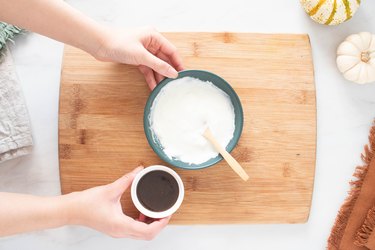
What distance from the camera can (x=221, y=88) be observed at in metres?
1.04

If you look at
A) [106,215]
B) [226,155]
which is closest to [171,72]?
[226,155]

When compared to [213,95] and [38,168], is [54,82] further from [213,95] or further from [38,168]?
[213,95]

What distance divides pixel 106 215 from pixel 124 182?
0.28 feet

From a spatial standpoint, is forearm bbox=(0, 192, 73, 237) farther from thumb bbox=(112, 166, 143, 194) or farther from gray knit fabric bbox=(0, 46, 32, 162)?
gray knit fabric bbox=(0, 46, 32, 162)

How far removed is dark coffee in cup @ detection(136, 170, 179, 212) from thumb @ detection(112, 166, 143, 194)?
0.02 m

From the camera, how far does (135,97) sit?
109 centimetres

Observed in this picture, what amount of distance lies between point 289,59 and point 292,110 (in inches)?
5.2

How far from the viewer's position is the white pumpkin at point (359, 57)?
116cm

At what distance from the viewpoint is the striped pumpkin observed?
1.12m

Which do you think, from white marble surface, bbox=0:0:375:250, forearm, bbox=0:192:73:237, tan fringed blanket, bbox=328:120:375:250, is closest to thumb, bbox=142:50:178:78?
white marble surface, bbox=0:0:375:250

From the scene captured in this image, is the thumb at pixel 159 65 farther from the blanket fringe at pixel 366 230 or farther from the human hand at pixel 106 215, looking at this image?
the blanket fringe at pixel 366 230

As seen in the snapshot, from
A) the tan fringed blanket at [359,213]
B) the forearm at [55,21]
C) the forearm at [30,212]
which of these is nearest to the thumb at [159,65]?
the forearm at [55,21]

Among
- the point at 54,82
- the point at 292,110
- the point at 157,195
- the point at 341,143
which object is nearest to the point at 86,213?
the point at 157,195

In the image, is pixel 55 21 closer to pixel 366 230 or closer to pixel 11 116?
pixel 11 116
